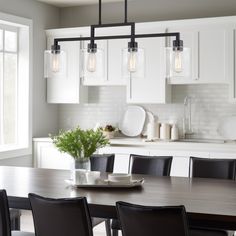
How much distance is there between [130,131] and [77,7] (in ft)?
6.39

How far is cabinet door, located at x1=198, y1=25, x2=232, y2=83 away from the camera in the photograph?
20.4ft

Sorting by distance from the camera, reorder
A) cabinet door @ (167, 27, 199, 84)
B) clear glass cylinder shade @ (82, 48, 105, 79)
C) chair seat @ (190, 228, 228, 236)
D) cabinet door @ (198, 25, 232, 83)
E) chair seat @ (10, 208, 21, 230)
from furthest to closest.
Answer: cabinet door @ (167, 27, 199, 84)
cabinet door @ (198, 25, 232, 83)
chair seat @ (10, 208, 21, 230)
clear glass cylinder shade @ (82, 48, 105, 79)
chair seat @ (190, 228, 228, 236)

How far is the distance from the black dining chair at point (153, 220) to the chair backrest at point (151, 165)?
1811mm

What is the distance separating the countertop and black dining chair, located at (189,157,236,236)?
1.40 metres

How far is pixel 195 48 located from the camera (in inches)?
251

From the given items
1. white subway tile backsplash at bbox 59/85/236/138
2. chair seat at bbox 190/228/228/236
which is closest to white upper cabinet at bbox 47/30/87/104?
white subway tile backsplash at bbox 59/85/236/138

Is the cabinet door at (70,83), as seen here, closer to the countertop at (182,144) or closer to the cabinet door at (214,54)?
the countertop at (182,144)

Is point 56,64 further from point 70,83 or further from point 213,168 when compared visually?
point 70,83

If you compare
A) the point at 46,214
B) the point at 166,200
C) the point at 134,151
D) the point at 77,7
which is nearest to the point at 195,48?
the point at 134,151

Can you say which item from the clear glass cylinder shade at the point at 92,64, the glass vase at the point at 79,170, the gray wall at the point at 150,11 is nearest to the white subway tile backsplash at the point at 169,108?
the gray wall at the point at 150,11

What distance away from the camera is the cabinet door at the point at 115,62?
6.79 meters

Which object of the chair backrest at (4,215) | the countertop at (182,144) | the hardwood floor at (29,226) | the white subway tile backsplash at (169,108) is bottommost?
the hardwood floor at (29,226)

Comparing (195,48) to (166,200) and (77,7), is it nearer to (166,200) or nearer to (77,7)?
(77,7)

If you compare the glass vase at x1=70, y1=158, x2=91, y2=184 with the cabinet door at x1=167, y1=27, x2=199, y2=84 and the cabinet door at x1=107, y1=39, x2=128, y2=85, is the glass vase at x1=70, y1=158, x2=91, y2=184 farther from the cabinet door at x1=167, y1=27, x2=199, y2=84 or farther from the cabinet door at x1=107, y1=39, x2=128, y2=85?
the cabinet door at x1=107, y1=39, x2=128, y2=85
